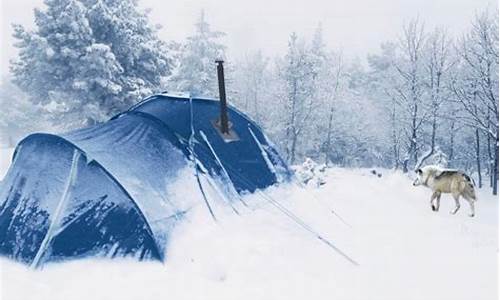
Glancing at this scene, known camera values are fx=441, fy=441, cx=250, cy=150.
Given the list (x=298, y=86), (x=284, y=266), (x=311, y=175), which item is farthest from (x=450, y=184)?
(x=298, y=86)

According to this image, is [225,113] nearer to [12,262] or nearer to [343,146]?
[12,262]

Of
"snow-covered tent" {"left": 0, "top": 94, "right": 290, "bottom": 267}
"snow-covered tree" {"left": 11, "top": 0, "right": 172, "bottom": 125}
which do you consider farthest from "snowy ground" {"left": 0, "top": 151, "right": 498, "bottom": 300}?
"snow-covered tree" {"left": 11, "top": 0, "right": 172, "bottom": 125}

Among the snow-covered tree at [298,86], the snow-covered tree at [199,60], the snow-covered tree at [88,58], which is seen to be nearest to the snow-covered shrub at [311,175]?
the snow-covered tree at [88,58]

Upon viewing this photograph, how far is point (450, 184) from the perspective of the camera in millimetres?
9859

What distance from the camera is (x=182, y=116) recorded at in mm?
8242

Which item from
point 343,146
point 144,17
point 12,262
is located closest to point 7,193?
point 12,262

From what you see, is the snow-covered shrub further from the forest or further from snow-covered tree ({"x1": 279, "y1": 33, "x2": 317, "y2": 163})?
snow-covered tree ({"x1": 279, "y1": 33, "x2": 317, "y2": 163})

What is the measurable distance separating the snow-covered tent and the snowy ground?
283 millimetres

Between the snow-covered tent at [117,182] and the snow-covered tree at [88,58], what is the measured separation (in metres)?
10.7

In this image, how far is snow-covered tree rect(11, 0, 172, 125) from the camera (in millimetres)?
18031

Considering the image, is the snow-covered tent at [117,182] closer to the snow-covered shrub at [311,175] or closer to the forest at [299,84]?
the forest at [299,84]

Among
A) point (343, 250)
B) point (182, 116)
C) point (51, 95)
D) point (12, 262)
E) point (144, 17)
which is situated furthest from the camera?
point (144, 17)

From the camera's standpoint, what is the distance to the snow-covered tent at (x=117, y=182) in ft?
20.5

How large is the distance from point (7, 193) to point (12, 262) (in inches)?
55.0
